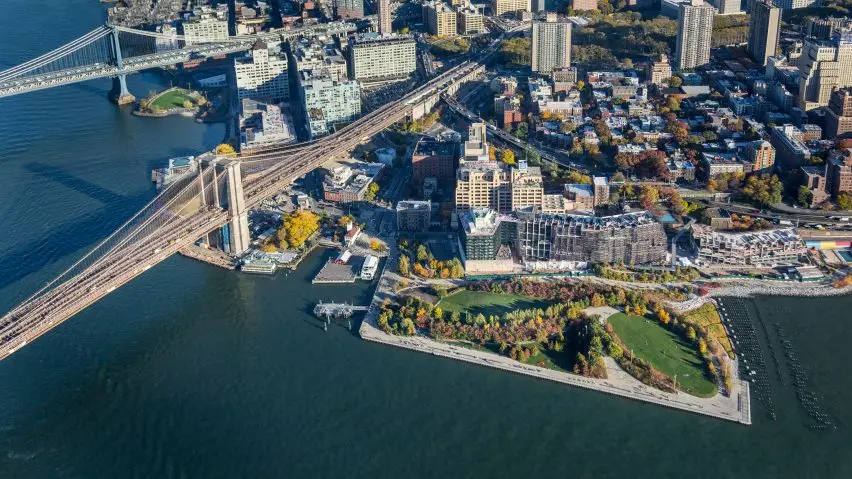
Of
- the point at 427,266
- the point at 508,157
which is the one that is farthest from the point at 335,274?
the point at 508,157

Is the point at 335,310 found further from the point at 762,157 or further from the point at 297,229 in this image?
the point at 762,157

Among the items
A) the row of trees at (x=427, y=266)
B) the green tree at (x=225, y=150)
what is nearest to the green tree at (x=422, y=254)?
the row of trees at (x=427, y=266)

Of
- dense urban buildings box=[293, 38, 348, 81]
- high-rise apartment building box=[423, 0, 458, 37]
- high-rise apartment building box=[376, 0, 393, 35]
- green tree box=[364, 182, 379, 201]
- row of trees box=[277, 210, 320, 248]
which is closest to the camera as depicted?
row of trees box=[277, 210, 320, 248]

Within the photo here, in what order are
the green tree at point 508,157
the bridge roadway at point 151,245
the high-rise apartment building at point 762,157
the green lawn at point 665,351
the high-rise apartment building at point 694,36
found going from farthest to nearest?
A: the high-rise apartment building at point 694,36 → the green tree at point 508,157 → the high-rise apartment building at point 762,157 → the bridge roadway at point 151,245 → the green lawn at point 665,351

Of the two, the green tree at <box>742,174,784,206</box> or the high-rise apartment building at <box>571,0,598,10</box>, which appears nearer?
the green tree at <box>742,174,784,206</box>

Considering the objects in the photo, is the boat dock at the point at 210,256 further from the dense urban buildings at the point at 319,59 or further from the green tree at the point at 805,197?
the green tree at the point at 805,197

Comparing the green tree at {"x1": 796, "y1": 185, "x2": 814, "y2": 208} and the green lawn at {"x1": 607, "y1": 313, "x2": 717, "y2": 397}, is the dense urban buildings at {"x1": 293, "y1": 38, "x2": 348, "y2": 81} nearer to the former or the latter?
the green tree at {"x1": 796, "y1": 185, "x2": 814, "y2": 208}

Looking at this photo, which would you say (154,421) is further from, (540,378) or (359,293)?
(540,378)

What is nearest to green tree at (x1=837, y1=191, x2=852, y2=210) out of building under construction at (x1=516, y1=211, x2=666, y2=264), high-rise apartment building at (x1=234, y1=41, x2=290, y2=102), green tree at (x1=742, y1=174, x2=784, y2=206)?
green tree at (x1=742, y1=174, x2=784, y2=206)
